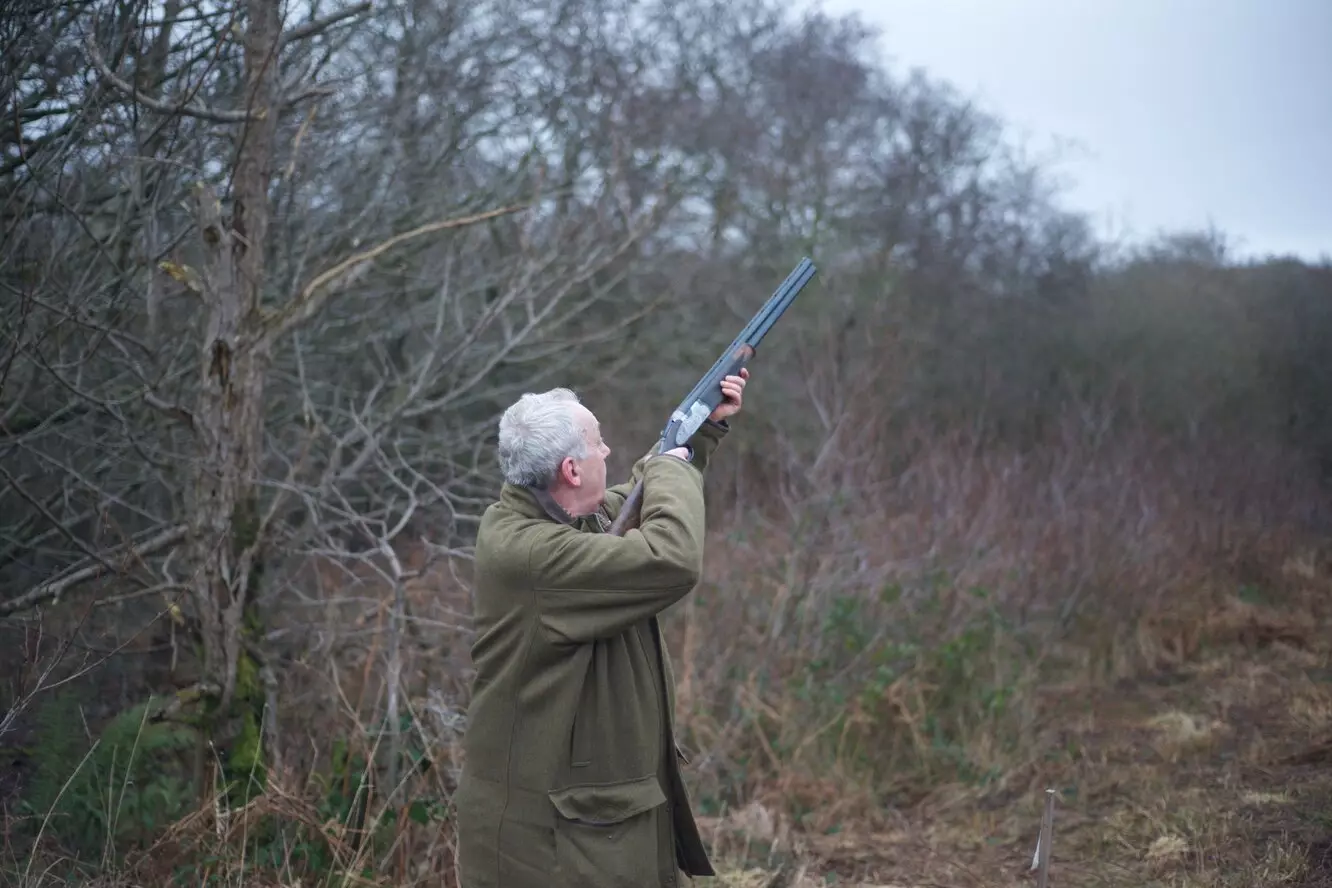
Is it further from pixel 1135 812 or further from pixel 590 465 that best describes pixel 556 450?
pixel 1135 812

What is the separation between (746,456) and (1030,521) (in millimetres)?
3706

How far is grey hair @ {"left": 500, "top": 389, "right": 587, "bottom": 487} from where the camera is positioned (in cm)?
276

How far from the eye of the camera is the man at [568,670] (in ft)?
8.66

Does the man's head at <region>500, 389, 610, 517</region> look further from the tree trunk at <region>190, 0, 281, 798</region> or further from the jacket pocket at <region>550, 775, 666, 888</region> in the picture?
the tree trunk at <region>190, 0, 281, 798</region>

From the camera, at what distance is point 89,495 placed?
5195 millimetres

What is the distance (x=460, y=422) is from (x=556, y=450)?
6.10 m

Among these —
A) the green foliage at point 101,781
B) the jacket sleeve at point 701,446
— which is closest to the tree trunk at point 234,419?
the green foliage at point 101,781

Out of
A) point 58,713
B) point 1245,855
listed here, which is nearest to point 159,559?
point 58,713

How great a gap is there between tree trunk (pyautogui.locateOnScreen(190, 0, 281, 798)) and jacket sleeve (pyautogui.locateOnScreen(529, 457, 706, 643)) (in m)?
2.14

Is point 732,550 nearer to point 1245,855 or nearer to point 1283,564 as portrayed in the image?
point 1245,855

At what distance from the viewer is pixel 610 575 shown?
261cm

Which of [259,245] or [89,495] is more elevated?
[259,245]

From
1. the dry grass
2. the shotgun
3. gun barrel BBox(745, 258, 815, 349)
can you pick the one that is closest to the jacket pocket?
the shotgun

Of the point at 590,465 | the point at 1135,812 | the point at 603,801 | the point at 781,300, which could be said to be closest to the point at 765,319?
the point at 781,300
